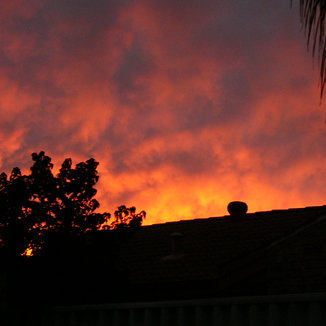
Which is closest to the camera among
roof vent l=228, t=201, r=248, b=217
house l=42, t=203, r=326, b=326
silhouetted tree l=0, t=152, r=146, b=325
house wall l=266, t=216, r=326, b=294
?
house l=42, t=203, r=326, b=326

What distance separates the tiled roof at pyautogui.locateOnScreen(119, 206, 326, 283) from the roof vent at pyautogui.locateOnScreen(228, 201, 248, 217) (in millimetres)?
260

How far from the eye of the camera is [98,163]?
47.6ft

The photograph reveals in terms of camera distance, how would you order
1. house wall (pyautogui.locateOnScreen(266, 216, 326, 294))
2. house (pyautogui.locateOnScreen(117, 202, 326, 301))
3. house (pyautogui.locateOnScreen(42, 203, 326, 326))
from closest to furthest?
house (pyautogui.locateOnScreen(42, 203, 326, 326)), house wall (pyautogui.locateOnScreen(266, 216, 326, 294)), house (pyautogui.locateOnScreen(117, 202, 326, 301))

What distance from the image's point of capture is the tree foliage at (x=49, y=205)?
44.3 feet

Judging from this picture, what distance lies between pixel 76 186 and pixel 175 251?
9.67 m

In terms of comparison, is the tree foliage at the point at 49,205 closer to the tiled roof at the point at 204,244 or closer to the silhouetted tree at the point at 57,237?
the silhouetted tree at the point at 57,237

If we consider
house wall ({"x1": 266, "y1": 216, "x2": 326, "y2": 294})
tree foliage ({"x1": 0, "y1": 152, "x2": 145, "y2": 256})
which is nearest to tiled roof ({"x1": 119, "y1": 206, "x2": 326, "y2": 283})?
house wall ({"x1": 266, "y1": 216, "x2": 326, "y2": 294})

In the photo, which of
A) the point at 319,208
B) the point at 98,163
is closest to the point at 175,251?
the point at 319,208

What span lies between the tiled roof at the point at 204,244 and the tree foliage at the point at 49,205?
6.07m

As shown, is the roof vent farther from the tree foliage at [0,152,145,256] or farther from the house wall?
the tree foliage at [0,152,145,256]

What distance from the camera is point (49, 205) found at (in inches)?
559

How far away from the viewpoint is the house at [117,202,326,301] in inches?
664

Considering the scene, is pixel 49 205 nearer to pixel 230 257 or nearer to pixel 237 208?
pixel 230 257

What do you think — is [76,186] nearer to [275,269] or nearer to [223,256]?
[275,269]
